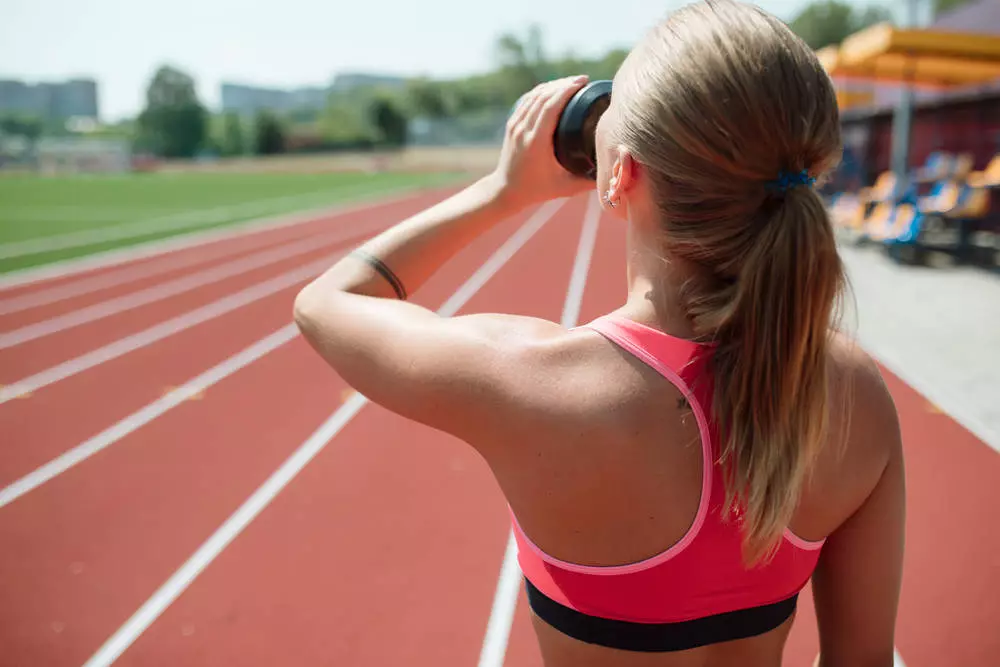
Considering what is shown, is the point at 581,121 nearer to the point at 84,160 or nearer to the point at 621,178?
the point at 621,178

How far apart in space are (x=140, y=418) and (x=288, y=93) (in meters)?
168

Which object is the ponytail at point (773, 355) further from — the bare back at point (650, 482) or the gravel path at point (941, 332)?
the gravel path at point (941, 332)

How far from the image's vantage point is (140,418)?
17.4ft

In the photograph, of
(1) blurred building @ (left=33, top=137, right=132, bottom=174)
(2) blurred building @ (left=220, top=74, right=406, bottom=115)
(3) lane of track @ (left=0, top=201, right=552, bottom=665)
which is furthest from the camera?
(2) blurred building @ (left=220, top=74, right=406, bottom=115)

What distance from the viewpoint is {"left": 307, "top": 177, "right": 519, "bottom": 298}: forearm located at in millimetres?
1116

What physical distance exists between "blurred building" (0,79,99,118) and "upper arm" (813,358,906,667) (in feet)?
471

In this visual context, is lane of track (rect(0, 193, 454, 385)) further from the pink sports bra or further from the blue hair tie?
the blue hair tie

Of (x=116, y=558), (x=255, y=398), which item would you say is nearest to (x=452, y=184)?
(x=255, y=398)

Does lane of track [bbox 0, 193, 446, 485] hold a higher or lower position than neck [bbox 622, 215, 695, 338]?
lower

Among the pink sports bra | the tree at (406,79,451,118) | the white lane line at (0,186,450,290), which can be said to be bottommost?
the white lane line at (0,186,450,290)

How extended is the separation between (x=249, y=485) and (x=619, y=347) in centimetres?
368

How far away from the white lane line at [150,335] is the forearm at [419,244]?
5735mm

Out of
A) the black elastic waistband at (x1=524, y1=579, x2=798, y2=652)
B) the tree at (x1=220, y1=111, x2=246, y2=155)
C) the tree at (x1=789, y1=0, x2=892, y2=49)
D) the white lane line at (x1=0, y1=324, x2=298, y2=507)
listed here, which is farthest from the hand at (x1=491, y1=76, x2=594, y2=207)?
the tree at (x1=789, y1=0, x2=892, y2=49)

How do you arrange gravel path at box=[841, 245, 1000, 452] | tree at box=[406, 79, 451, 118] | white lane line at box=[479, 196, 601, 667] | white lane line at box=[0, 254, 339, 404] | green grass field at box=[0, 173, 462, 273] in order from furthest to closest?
tree at box=[406, 79, 451, 118] → green grass field at box=[0, 173, 462, 273] → white lane line at box=[0, 254, 339, 404] → gravel path at box=[841, 245, 1000, 452] → white lane line at box=[479, 196, 601, 667]
